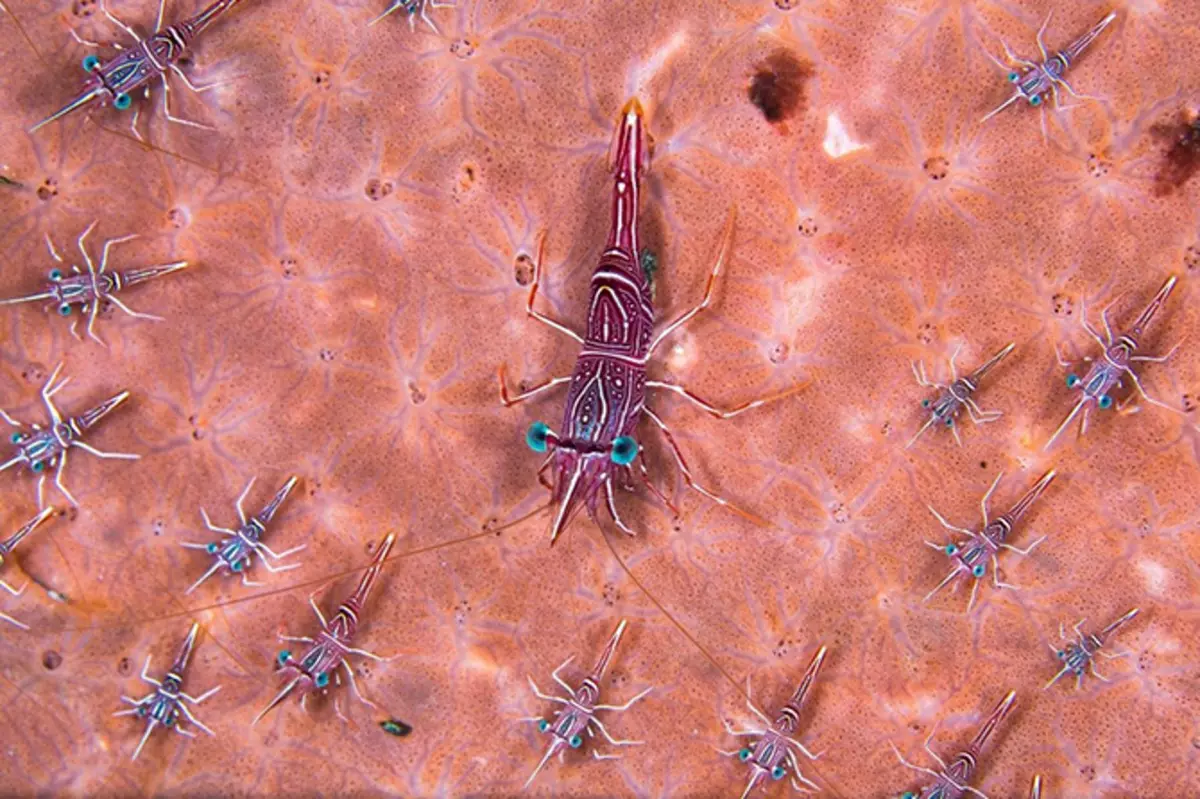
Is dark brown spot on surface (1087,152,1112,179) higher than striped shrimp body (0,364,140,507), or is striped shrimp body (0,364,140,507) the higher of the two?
dark brown spot on surface (1087,152,1112,179)

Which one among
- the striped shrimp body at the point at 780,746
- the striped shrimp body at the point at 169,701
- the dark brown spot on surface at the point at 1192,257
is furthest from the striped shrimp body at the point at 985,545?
the striped shrimp body at the point at 169,701

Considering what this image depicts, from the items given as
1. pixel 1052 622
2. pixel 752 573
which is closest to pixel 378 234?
pixel 752 573

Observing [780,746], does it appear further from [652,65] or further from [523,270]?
[652,65]

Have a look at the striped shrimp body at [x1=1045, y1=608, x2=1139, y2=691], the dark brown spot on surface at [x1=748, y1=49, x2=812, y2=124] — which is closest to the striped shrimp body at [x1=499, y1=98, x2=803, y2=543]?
the dark brown spot on surface at [x1=748, y1=49, x2=812, y2=124]

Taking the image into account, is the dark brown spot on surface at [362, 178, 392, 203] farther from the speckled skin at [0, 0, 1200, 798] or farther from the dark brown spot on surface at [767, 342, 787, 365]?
the dark brown spot on surface at [767, 342, 787, 365]

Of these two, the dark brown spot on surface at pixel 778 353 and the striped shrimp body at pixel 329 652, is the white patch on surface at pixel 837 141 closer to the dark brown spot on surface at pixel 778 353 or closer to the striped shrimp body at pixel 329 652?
the dark brown spot on surface at pixel 778 353

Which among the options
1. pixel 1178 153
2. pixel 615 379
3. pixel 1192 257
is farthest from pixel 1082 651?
pixel 615 379
